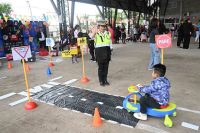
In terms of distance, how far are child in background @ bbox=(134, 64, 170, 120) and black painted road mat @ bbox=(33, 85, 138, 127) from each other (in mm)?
302

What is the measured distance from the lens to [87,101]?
409 centimetres

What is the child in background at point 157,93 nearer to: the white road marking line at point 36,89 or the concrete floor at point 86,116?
the concrete floor at point 86,116

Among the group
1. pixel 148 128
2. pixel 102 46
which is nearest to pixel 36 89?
pixel 102 46

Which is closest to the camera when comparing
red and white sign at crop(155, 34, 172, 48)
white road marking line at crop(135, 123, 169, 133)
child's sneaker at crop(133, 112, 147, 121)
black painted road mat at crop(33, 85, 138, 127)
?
white road marking line at crop(135, 123, 169, 133)

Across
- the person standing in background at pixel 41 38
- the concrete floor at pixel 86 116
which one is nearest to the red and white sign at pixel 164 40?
the concrete floor at pixel 86 116

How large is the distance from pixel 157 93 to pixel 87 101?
62.0 inches

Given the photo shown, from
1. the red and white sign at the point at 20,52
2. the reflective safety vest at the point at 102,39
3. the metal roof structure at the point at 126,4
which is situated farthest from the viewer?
the metal roof structure at the point at 126,4

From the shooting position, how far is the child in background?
3.08m

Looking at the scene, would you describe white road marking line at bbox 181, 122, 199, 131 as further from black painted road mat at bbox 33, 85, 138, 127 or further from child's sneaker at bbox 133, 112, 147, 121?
black painted road mat at bbox 33, 85, 138, 127

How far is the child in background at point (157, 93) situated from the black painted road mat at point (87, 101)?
0.99 feet

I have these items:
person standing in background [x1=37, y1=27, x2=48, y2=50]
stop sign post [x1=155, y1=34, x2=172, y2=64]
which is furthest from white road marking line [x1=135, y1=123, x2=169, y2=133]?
person standing in background [x1=37, y1=27, x2=48, y2=50]

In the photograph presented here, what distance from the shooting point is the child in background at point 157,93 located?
121 inches

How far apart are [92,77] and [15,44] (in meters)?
7.66

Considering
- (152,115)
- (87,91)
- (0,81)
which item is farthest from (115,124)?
(0,81)
